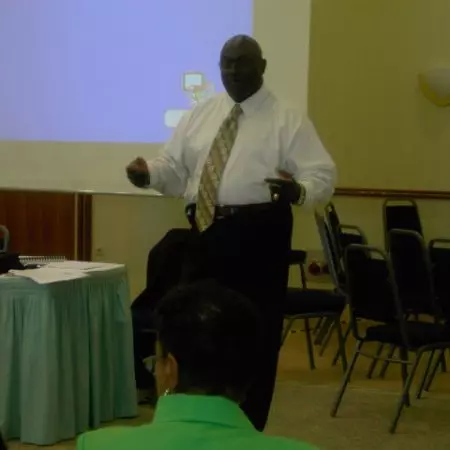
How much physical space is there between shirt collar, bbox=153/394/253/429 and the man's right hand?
7.38 feet

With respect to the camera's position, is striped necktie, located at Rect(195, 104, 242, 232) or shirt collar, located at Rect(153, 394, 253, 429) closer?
shirt collar, located at Rect(153, 394, 253, 429)

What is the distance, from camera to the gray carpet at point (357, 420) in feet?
12.0

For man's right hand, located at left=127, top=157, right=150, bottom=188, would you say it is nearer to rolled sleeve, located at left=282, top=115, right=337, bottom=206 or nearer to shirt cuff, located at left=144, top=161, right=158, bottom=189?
shirt cuff, located at left=144, top=161, right=158, bottom=189

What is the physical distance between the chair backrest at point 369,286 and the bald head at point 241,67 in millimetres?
865

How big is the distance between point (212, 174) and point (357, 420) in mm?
1357

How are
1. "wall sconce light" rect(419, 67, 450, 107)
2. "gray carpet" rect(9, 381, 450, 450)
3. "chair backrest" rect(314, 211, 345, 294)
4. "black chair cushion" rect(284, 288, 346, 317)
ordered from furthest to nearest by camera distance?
1. "wall sconce light" rect(419, 67, 450, 107)
2. "chair backrest" rect(314, 211, 345, 294)
3. "black chair cushion" rect(284, 288, 346, 317)
4. "gray carpet" rect(9, 381, 450, 450)

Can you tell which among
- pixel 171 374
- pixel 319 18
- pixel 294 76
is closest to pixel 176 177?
pixel 294 76

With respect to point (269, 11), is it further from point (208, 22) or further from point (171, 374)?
point (171, 374)

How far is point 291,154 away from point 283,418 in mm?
1281

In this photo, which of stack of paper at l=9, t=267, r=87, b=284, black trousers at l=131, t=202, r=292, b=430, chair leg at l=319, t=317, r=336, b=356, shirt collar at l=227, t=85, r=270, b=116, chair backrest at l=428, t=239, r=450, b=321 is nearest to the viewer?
black trousers at l=131, t=202, r=292, b=430

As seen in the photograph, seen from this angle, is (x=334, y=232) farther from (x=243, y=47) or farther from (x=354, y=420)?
(x=243, y=47)

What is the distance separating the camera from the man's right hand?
3418 mm

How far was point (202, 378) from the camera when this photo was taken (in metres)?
1.26

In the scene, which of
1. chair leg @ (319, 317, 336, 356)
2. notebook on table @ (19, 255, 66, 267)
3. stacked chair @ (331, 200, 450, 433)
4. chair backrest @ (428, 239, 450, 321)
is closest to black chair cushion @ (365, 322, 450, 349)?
stacked chair @ (331, 200, 450, 433)
